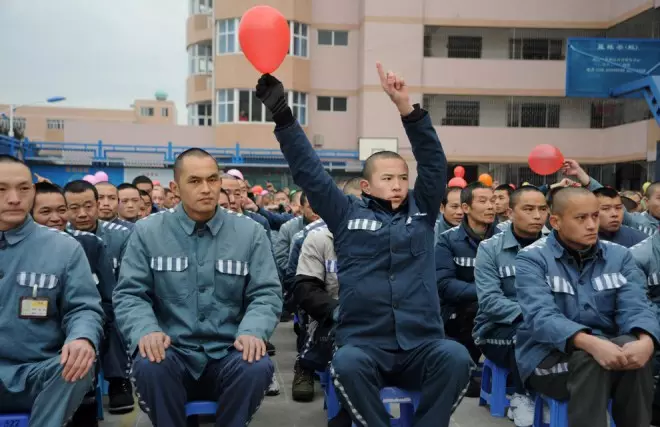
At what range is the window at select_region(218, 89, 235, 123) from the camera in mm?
25891

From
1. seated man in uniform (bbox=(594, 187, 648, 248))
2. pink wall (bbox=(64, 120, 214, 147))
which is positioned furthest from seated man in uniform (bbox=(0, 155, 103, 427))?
pink wall (bbox=(64, 120, 214, 147))

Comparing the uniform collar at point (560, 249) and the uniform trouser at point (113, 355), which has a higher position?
the uniform collar at point (560, 249)

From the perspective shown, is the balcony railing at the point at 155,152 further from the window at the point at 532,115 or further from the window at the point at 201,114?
the window at the point at 532,115

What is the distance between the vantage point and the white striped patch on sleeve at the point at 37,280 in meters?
3.24

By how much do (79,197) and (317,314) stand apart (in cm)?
217

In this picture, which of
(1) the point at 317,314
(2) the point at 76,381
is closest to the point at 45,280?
(2) the point at 76,381

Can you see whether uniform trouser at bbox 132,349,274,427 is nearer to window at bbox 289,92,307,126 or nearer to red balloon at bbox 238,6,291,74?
red balloon at bbox 238,6,291,74

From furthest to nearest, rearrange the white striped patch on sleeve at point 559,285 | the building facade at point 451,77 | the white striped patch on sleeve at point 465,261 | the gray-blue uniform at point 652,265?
the building facade at point 451,77, the white striped patch on sleeve at point 465,261, the gray-blue uniform at point 652,265, the white striped patch on sleeve at point 559,285

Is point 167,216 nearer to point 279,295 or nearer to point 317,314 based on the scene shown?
point 279,295

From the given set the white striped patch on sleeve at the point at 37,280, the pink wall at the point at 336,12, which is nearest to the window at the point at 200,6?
the pink wall at the point at 336,12

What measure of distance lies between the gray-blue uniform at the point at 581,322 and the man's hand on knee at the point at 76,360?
7.53 ft

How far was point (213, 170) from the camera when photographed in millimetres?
3623

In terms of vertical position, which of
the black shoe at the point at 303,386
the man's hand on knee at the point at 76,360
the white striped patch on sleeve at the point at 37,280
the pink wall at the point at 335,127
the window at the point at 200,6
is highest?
the window at the point at 200,6

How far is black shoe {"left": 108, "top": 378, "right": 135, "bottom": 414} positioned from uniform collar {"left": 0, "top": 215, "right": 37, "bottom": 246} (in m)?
1.79
